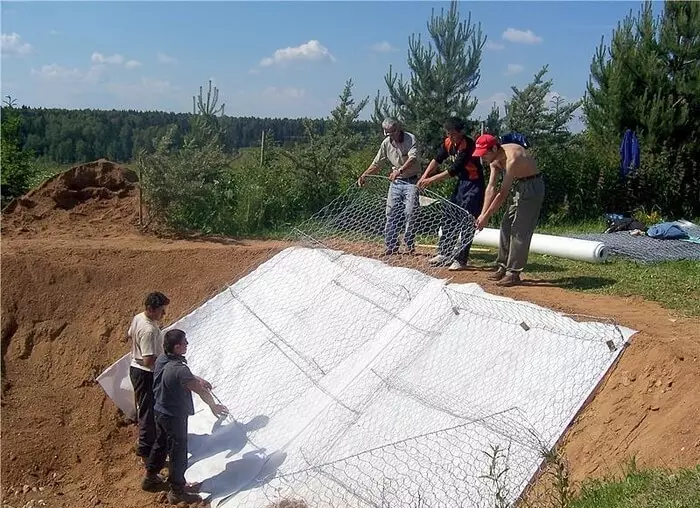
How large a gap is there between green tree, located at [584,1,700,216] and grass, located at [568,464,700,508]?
32.7 ft

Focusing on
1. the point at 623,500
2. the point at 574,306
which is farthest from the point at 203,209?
the point at 623,500

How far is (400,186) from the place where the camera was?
7496mm

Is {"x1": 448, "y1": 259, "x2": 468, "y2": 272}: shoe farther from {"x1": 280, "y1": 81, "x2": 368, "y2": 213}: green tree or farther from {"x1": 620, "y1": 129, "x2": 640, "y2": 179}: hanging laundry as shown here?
{"x1": 620, "y1": 129, "x2": 640, "y2": 179}: hanging laundry

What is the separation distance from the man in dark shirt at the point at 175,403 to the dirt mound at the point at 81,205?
4.90m

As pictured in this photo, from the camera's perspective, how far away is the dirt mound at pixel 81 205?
9680 millimetres

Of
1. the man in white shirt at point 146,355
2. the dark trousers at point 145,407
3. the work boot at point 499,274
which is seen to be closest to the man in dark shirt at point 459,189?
the work boot at point 499,274

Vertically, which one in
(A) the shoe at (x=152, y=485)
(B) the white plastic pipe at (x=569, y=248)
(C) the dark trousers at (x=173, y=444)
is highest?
(B) the white plastic pipe at (x=569, y=248)

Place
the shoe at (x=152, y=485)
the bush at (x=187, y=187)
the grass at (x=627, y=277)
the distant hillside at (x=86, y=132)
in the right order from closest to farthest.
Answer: the shoe at (x=152, y=485) < the grass at (x=627, y=277) < the bush at (x=187, y=187) < the distant hillside at (x=86, y=132)

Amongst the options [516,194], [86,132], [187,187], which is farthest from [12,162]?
[86,132]

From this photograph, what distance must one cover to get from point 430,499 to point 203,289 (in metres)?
4.33

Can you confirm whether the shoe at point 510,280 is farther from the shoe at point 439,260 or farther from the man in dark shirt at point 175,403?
the man in dark shirt at point 175,403

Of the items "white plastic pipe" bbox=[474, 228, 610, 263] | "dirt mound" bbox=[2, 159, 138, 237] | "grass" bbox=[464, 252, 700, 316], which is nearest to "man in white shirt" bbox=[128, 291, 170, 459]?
"grass" bbox=[464, 252, 700, 316]

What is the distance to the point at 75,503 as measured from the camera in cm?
563

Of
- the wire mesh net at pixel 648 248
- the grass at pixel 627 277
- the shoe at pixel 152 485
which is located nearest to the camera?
the shoe at pixel 152 485
